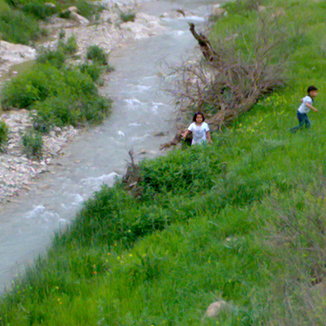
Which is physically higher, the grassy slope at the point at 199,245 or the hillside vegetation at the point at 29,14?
the grassy slope at the point at 199,245

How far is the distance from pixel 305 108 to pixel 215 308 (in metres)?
5.39

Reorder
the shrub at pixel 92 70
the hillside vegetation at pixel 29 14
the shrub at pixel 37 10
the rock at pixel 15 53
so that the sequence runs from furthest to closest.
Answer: the shrub at pixel 37 10
the hillside vegetation at pixel 29 14
the rock at pixel 15 53
the shrub at pixel 92 70

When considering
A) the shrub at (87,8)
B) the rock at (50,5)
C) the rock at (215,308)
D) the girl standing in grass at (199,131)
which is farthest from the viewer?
the shrub at (87,8)

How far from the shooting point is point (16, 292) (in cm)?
559

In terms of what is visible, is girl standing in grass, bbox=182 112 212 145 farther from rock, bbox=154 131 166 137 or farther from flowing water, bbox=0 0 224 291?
rock, bbox=154 131 166 137

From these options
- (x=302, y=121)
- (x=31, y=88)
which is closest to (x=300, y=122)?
(x=302, y=121)

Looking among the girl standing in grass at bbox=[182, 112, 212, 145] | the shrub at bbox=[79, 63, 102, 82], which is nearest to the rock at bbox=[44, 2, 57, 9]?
the shrub at bbox=[79, 63, 102, 82]

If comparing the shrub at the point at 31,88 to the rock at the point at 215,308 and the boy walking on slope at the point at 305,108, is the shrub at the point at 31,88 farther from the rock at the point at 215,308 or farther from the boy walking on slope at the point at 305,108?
the rock at the point at 215,308

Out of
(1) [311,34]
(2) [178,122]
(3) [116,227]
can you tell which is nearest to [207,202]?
(3) [116,227]

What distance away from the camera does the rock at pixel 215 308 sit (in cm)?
431

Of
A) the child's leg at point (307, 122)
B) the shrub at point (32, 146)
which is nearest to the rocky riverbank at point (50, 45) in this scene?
the shrub at point (32, 146)

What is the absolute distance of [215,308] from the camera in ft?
14.4

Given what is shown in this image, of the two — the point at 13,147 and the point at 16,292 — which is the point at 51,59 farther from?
the point at 16,292

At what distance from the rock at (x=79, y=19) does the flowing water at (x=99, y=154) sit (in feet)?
15.4
